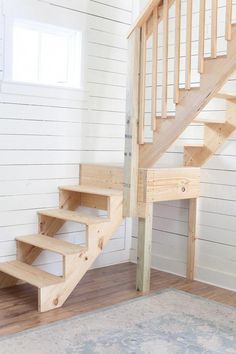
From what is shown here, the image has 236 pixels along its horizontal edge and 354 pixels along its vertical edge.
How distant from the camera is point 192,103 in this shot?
2969mm

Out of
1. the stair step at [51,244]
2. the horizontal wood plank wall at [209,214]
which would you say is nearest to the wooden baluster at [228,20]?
the horizontal wood plank wall at [209,214]

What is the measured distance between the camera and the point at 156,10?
9.92 feet

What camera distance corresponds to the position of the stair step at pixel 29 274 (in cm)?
298

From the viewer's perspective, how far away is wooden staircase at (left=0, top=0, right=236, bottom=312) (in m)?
2.90

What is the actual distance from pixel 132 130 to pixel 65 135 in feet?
2.46

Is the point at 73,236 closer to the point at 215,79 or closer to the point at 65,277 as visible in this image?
the point at 65,277

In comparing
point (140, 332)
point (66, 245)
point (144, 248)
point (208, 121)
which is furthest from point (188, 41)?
point (140, 332)

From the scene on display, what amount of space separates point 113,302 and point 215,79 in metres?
1.59

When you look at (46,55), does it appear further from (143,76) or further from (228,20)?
(228,20)

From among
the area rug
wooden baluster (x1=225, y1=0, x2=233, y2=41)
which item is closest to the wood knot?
the area rug

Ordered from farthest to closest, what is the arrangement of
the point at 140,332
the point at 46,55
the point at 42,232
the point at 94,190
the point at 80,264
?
the point at 46,55 < the point at 42,232 < the point at 94,190 < the point at 80,264 < the point at 140,332

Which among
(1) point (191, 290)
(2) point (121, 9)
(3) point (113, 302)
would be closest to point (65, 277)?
(3) point (113, 302)

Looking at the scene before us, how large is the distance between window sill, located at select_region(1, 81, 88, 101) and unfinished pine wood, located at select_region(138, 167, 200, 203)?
93 cm

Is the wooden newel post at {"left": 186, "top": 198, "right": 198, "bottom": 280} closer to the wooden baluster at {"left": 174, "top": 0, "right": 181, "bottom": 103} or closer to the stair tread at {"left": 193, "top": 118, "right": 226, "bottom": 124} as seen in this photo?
the stair tread at {"left": 193, "top": 118, "right": 226, "bottom": 124}
